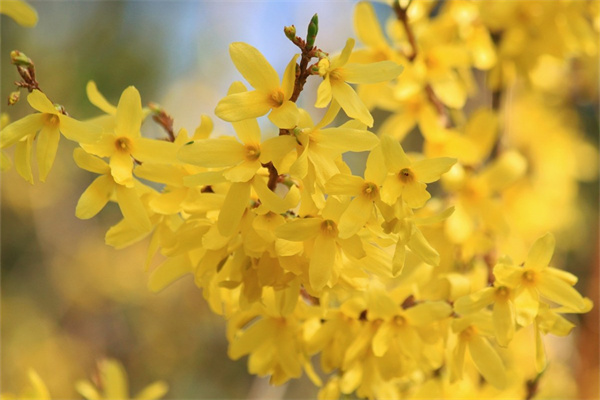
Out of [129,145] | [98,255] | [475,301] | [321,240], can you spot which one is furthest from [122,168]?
[98,255]

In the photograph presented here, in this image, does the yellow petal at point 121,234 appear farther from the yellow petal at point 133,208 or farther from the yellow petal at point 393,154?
the yellow petal at point 393,154

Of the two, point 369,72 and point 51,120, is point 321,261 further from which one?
point 51,120

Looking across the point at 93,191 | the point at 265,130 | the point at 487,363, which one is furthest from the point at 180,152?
the point at 265,130

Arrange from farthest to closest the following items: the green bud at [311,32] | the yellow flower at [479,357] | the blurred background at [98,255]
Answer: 1. the blurred background at [98,255]
2. the yellow flower at [479,357]
3. the green bud at [311,32]

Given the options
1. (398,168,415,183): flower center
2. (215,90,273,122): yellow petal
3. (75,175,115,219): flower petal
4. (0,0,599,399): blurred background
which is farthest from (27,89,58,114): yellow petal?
(0,0,599,399): blurred background

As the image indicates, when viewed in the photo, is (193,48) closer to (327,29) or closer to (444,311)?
(327,29)

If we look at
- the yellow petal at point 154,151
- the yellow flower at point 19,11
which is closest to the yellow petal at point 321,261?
the yellow petal at point 154,151

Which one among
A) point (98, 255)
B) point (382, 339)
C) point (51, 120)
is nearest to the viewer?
point (51, 120)
